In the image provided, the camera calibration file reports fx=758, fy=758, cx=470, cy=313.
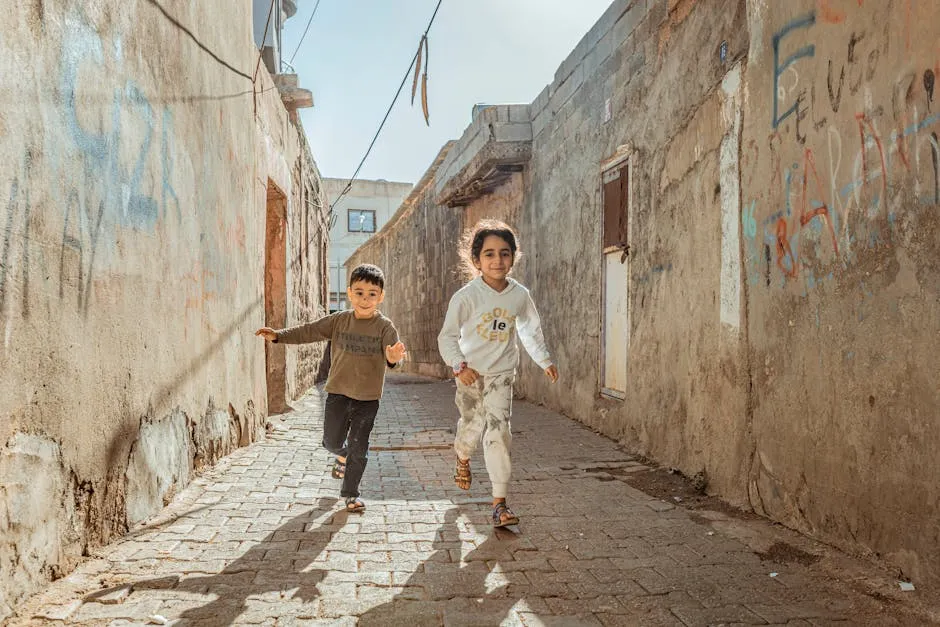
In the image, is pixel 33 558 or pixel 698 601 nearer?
pixel 33 558

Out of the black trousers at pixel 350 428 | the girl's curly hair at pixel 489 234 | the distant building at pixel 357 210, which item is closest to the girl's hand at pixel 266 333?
the black trousers at pixel 350 428

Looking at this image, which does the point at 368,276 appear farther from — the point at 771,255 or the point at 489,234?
the point at 771,255

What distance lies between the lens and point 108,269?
130 inches

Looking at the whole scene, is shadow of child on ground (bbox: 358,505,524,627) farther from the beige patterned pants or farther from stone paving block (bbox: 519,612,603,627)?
the beige patterned pants

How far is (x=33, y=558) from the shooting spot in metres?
2.63

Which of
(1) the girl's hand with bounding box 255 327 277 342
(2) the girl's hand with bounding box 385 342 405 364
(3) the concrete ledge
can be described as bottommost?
(2) the girl's hand with bounding box 385 342 405 364

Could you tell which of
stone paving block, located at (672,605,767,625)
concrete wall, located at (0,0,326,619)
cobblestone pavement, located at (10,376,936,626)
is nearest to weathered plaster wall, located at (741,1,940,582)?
cobblestone pavement, located at (10,376,936,626)

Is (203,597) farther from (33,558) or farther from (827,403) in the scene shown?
(827,403)

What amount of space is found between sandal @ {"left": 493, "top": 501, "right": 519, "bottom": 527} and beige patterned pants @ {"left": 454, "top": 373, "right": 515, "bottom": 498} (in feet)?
0.18

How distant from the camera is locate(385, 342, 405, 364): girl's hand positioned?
14.0 ft

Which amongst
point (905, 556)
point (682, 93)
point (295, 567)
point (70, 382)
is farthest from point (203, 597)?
point (682, 93)

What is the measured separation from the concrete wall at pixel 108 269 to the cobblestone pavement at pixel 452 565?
29cm

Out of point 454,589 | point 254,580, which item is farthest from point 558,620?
point 254,580

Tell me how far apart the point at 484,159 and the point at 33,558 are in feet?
26.8
